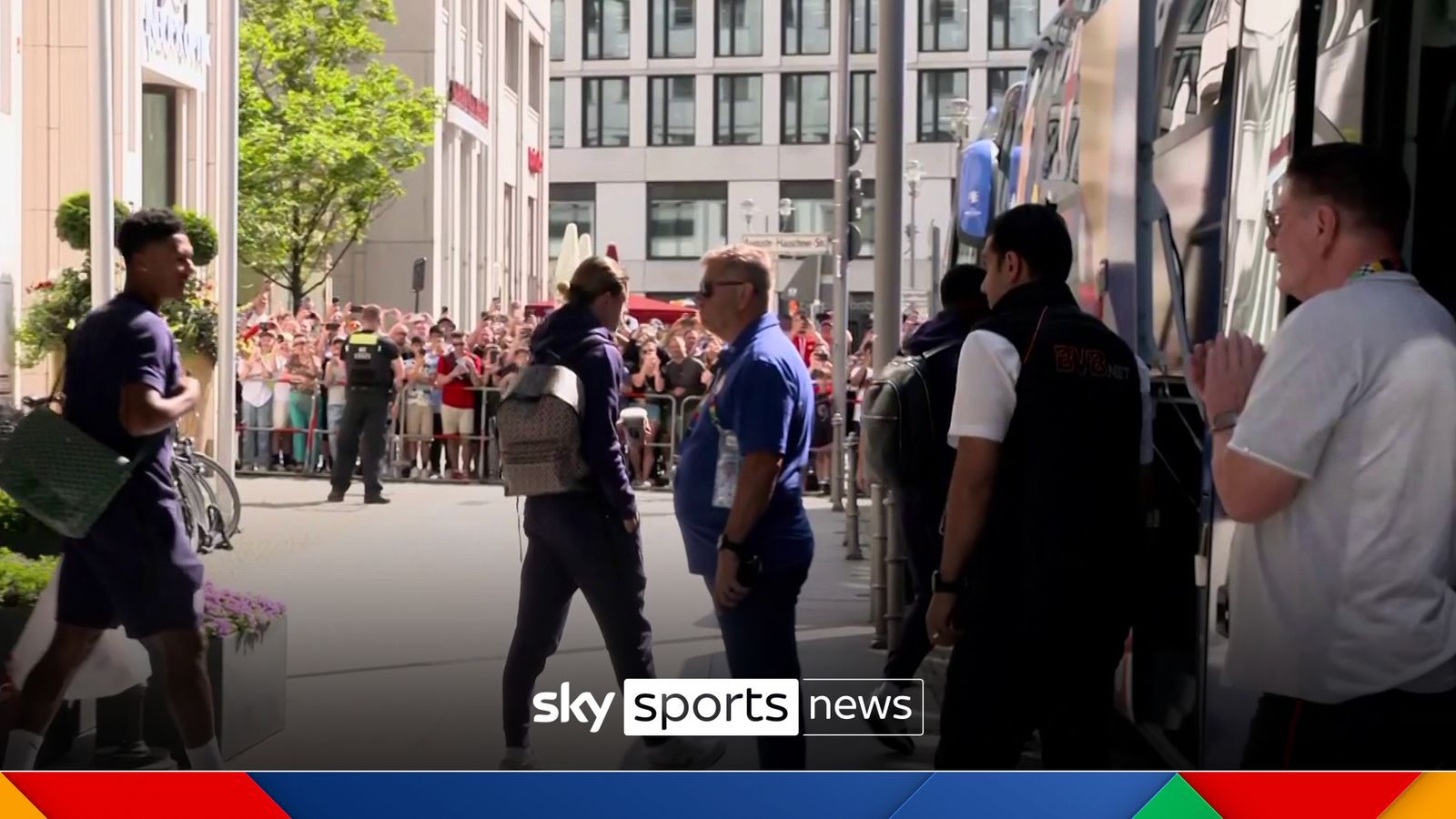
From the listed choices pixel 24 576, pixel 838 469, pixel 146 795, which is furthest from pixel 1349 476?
pixel 24 576

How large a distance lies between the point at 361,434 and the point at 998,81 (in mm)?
1203

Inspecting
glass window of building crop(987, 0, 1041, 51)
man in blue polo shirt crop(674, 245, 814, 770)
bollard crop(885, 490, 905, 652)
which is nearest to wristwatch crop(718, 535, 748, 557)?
man in blue polo shirt crop(674, 245, 814, 770)

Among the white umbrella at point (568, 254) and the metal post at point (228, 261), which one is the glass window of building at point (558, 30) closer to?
the white umbrella at point (568, 254)

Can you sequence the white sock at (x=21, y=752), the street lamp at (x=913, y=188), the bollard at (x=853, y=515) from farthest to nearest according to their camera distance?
the bollard at (x=853, y=515) → the street lamp at (x=913, y=188) → the white sock at (x=21, y=752)

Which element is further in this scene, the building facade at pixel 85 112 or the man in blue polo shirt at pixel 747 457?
the man in blue polo shirt at pixel 747 457

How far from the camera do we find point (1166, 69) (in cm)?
421

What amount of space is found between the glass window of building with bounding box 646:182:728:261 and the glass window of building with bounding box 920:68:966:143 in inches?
17.0

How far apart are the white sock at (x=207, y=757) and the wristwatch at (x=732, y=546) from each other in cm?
93

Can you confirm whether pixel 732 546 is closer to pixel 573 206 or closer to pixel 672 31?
pixel 573 206

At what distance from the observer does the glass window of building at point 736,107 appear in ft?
11.6

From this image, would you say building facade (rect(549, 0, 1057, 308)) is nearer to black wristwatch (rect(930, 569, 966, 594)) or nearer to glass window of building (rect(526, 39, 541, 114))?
glass window of building (rect(526, 39, 541, 114))

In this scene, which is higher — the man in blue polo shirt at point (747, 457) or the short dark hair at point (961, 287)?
the short dark hair at point (961, 287)

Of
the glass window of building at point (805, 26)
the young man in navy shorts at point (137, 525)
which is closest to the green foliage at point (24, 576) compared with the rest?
the young man in navy shorts at point (137, 525)

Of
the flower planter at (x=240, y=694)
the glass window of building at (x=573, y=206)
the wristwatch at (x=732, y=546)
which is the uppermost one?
the glass window of building at (x=573, y=206)
